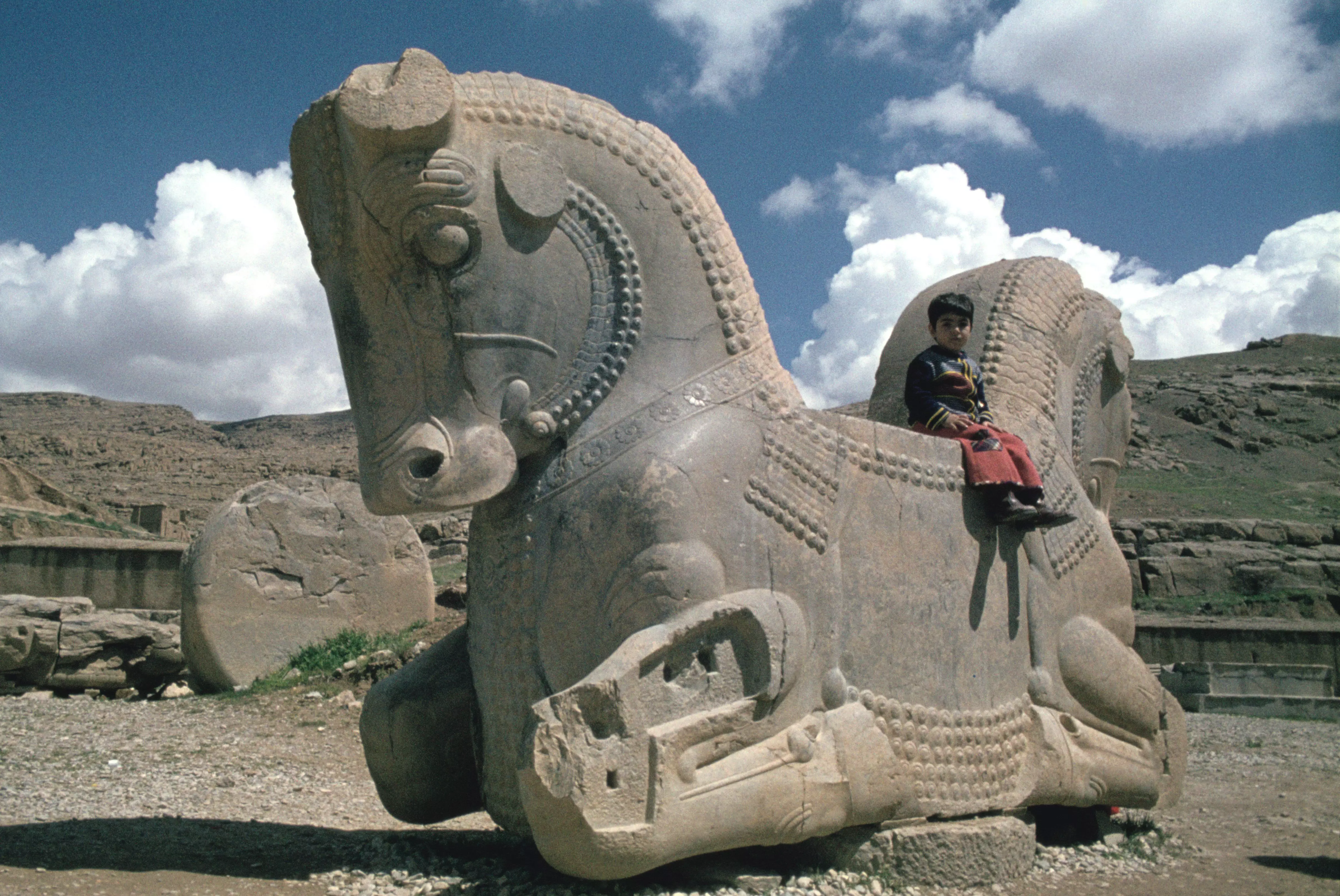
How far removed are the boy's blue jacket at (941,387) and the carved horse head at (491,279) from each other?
0.95m

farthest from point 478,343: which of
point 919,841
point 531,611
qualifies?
point 919,841

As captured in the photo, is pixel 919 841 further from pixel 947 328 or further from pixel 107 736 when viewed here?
pixel 107 736

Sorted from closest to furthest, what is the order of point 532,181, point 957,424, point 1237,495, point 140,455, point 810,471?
point 532,181, point 810,471, point 957,424, point 1237,495, point 140,455

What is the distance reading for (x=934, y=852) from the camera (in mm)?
3404

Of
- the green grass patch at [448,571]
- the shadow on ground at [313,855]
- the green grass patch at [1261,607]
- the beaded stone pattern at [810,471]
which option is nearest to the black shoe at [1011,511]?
the beaded stone pattern at [810,471]

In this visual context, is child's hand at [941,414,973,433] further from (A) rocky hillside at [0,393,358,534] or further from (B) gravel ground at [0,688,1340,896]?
(A) rocky hillside at [0,393,358,534]

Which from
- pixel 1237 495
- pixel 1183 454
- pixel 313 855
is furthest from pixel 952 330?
pixel 1183 454

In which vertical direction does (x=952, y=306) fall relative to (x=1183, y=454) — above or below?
below

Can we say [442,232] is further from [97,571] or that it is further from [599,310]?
[97,571]

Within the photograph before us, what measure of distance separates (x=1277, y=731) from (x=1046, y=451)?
6935mm

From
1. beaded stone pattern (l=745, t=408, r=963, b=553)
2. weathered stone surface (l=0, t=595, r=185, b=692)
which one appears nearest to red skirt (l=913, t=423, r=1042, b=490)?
beaded stone pattern (l=745, t=408, r=963, b=553)

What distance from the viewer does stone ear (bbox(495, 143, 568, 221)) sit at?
329cm

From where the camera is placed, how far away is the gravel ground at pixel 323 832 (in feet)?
10.8

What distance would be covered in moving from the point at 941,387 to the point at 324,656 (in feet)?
23.1
